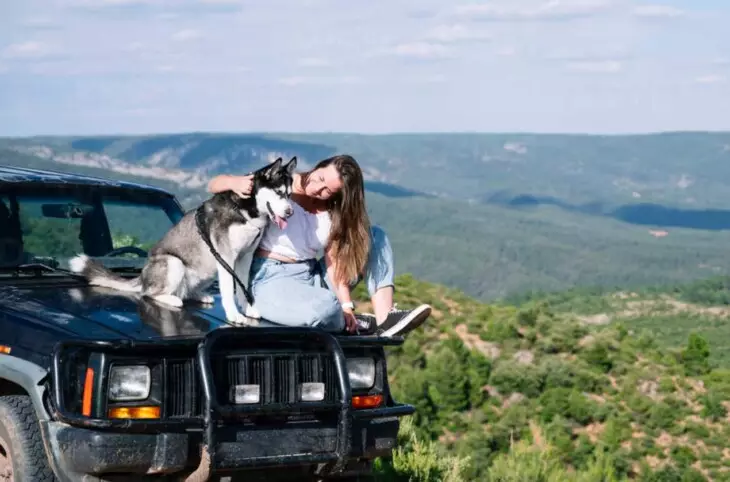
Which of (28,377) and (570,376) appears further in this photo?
(570,376)

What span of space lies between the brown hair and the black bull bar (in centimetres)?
108

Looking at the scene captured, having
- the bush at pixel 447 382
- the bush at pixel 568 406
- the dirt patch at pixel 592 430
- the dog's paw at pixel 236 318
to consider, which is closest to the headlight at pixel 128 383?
the dog's paw at pixel 236 318

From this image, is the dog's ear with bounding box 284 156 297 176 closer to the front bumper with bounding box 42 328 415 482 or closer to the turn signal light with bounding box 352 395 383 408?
the front bumper with bounding box 42 328 415 482

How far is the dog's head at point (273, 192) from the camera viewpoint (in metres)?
6.07

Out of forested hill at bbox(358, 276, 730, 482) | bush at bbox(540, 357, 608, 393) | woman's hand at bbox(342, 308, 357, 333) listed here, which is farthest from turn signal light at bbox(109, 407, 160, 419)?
bush at bbox(540, 357, 608, 393)

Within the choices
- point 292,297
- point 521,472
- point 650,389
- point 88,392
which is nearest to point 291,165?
point 292,297

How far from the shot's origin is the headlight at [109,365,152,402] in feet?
16.5

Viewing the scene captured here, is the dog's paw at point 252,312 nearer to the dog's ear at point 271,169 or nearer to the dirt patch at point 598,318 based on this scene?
the dog's ear at point 271,169

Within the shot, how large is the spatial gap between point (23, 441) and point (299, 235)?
1890 millimetres

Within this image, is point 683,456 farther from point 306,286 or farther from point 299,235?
point 306,286

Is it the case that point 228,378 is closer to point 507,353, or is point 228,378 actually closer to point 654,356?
point 507,353

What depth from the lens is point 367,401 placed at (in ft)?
18.9

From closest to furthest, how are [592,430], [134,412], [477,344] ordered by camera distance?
1. [134,412]
2. [592,430]
3. [477,344]

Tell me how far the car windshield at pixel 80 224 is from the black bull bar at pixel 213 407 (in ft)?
5.20
